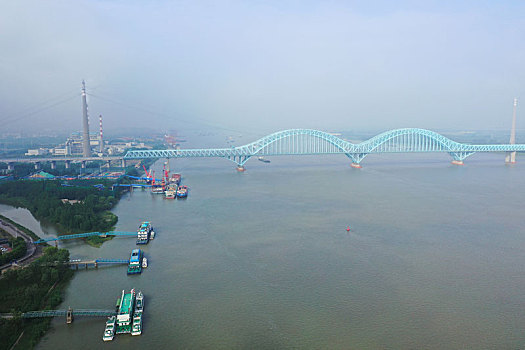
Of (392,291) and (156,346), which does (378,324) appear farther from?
(156,346)

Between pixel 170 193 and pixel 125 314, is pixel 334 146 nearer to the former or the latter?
pixel 170 193

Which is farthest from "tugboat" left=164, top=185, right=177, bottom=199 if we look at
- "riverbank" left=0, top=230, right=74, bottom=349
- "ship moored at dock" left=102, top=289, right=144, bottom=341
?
"ship moored at dock" left=102, top=289, right=144, bottom=341

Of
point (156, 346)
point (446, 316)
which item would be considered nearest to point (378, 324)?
point (446, 316)

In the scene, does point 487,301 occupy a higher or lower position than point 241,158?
lower

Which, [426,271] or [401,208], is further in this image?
[401,208]

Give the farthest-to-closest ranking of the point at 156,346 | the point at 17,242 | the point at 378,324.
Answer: the point at 17,242, the point at 378,324, the point at 156,346
